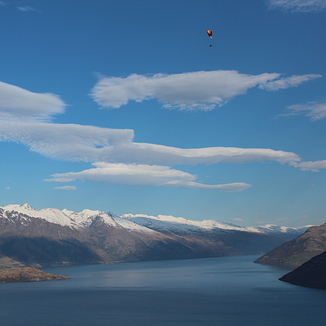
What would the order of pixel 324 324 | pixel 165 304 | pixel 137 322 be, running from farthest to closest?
pixel 165 304 → pixel 137 322 → pixel 324 324

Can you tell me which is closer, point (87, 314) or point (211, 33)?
point (211, 33)

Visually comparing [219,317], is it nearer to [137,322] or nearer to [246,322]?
[246,322]

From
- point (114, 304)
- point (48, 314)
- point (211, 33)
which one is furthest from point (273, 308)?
point (211, 33)

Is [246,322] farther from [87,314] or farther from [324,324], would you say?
[87,314]

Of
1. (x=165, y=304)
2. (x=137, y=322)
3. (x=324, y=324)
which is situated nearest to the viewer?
(x=324, y=324)

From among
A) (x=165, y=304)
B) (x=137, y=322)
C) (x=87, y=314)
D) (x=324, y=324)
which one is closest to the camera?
(x=324, y=324)

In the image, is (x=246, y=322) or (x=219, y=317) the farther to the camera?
(x=219, y=317)

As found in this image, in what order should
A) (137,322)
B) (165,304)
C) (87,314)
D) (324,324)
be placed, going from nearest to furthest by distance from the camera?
(324,324), (137,322), (87,314), (165,304)

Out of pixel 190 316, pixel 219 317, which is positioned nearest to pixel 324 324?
pixel 219 317

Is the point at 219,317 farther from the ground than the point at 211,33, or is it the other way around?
the point at 211,33
